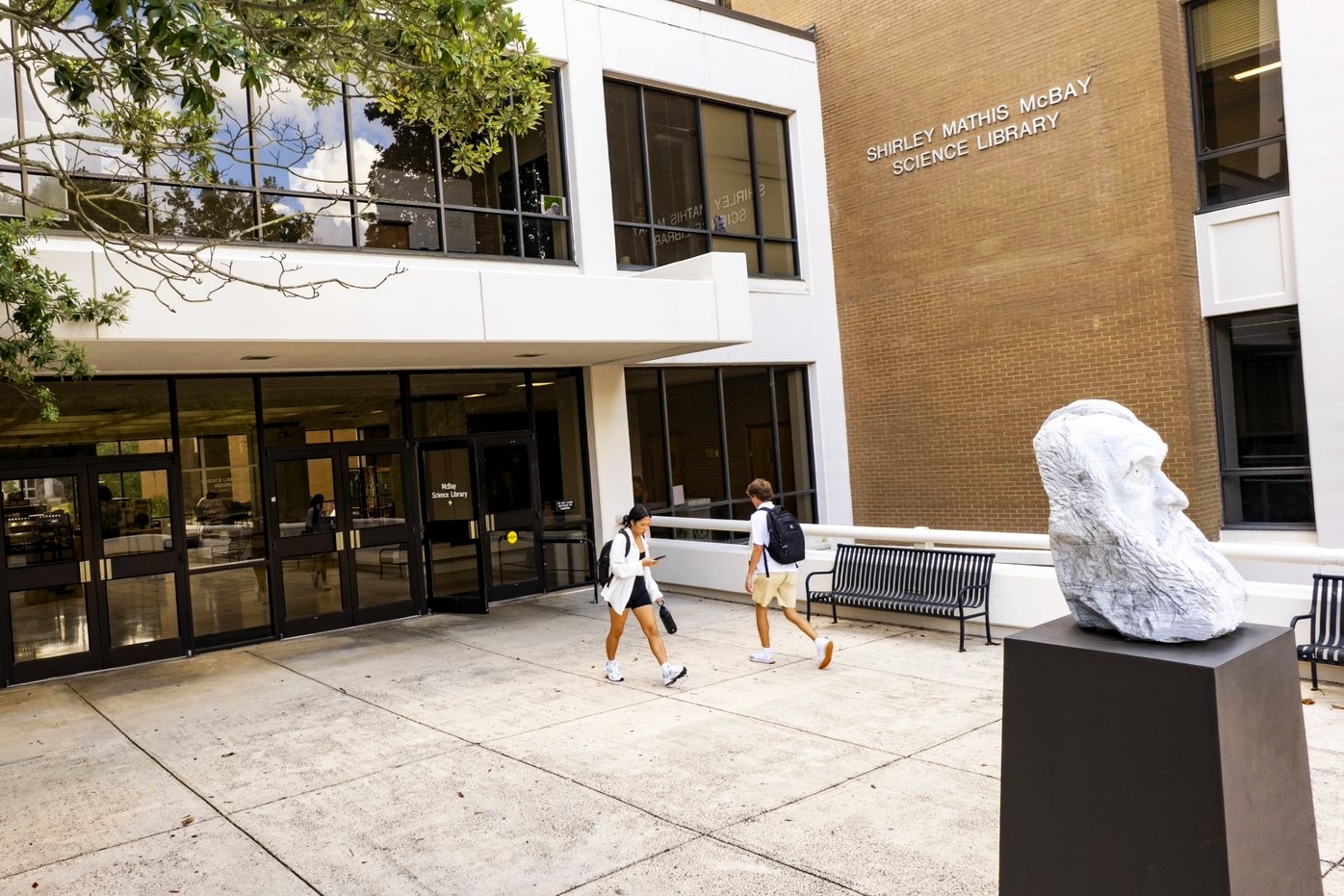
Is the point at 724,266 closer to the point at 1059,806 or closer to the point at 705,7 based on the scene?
the point at 705,7

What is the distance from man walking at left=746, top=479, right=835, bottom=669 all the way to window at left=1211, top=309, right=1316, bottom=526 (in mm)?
7486

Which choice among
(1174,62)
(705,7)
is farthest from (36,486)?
(1174,62)

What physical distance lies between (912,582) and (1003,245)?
654 centimetres

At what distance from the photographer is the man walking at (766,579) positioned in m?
8.93

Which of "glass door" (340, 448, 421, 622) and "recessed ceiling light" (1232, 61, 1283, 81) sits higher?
"recessed ceiling light" (1232, 61, 1283, 81)

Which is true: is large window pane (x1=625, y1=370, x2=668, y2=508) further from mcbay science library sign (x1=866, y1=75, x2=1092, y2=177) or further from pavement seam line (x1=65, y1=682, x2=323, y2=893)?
pavement seam line (x1=65, y1=682, x2=323, y2=893)

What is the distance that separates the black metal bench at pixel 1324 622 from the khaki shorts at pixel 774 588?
3853 mm

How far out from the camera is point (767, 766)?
6480 millimetres

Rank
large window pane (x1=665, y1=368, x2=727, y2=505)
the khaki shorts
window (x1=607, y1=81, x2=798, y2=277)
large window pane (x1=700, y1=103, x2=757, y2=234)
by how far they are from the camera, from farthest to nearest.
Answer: large window pane (x1=700, y1=103, x2=757, y2=234) < large window pane (x1=665, y1=368, x2=727, y2=505) < window (x1=607, y1=81, x2=798, y2=277) < the khaki shorts

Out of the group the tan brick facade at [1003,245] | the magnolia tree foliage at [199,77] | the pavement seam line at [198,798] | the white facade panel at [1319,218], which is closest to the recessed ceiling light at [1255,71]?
the white facade panel at [1319,218]

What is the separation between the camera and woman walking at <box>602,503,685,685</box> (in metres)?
8.61

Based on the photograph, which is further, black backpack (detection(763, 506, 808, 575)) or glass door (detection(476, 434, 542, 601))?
glass door (detection(476, 434, 542, 601))

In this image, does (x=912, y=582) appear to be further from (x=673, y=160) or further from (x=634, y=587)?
(x=673, y=160)

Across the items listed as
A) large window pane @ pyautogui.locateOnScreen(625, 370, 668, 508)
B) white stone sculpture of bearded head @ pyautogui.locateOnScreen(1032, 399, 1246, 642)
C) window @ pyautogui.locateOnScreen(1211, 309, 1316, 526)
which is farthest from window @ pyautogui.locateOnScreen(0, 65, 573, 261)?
window @ pyautogui.locateOnScreen(1211, 309, 1316, 526)
